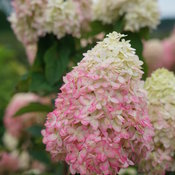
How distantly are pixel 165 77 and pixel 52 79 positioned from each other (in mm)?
445

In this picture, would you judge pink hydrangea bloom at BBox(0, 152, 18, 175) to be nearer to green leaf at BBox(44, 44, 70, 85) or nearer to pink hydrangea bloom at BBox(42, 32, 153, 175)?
green leaf at BBox(44, 44, 70, 85)

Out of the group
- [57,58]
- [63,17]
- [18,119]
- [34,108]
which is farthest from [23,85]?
[18,119]

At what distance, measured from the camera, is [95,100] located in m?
0.95

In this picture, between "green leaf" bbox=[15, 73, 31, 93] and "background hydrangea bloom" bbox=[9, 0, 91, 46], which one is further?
"green leaf" bbox=[15, 73, 31, 93]

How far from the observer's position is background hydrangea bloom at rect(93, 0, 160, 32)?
A: 5.47 ft

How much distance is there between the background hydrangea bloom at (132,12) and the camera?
167cm

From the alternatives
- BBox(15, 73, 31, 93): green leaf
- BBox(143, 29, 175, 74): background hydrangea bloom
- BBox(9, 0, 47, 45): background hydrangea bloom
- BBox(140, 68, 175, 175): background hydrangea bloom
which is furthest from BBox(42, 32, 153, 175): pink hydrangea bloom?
BBox(143, 29, 175, 74): background hydrangea bloom

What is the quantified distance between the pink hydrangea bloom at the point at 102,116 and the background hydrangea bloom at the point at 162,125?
0.19m

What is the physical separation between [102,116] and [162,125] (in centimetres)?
31

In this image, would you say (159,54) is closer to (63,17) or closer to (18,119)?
(18,119)

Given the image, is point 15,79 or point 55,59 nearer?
point 55,59

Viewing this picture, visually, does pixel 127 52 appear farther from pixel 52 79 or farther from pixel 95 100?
pixel 52 79

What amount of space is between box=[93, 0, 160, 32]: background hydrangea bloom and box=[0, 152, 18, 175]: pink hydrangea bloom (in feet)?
3.73

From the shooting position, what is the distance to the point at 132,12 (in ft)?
5.50
